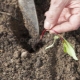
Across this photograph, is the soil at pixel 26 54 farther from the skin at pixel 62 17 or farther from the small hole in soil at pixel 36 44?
the skin at pixel 62 17

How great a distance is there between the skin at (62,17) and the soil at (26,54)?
105 mm

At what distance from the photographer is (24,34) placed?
158cm

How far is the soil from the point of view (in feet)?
4.70

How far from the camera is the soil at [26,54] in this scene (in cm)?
143

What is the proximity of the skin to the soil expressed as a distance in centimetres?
10

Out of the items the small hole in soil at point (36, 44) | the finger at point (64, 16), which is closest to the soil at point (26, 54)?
the small hole in soil at point (36, 44)

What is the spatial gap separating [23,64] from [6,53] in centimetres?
12

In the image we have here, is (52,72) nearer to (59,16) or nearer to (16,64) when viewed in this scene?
(16,64)

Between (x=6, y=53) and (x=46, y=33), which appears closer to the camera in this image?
(x=6, y=53)

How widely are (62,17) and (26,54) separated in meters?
0.34

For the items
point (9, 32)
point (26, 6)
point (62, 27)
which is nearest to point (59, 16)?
point (62, 27)

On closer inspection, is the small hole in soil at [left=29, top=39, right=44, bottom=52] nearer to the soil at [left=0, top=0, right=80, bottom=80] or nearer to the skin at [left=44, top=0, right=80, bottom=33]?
the soil at [left=0, top=0, right=80, bottom=80]

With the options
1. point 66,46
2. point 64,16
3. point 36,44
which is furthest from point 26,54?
point 64,16

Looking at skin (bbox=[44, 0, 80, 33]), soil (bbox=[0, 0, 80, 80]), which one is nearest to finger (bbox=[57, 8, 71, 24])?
skin (bbox=[44, 0, 80, 33])
